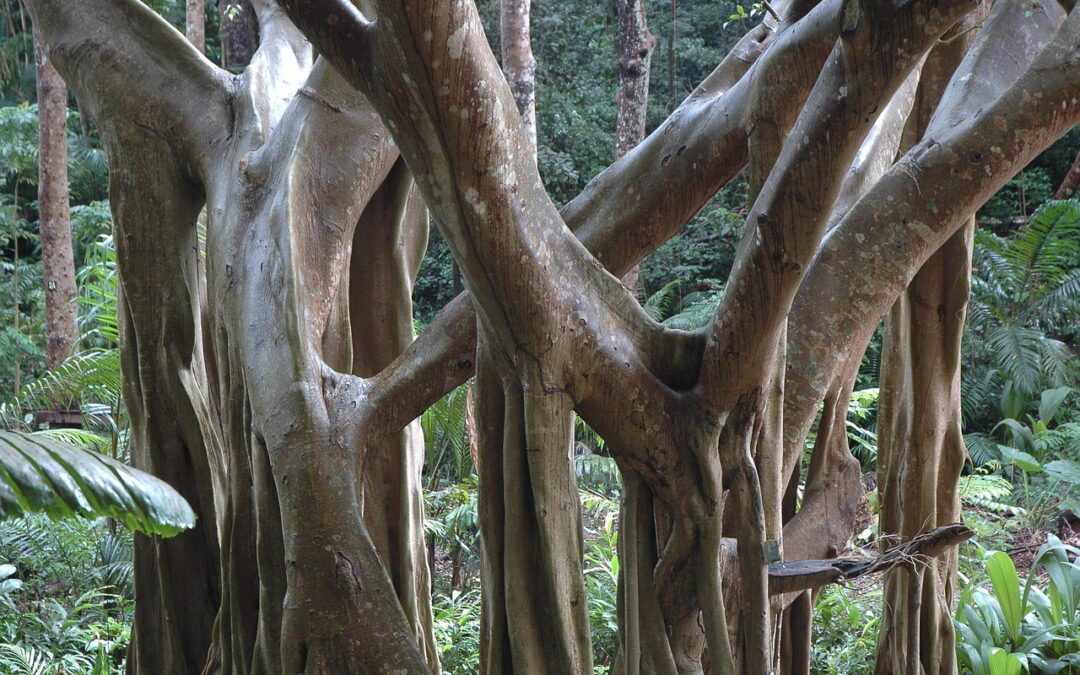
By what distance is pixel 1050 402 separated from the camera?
916cm

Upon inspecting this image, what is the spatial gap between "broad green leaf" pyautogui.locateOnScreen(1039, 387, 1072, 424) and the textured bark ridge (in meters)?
5.67

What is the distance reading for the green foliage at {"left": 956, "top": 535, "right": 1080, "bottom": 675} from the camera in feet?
16.0

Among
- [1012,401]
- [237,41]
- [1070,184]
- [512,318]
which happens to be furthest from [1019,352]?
[512,318]

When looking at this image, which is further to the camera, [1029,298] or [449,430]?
[1029,298]

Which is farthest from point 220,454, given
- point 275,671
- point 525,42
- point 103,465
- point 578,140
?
point 578,140

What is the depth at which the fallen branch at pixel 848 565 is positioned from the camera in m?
2.87

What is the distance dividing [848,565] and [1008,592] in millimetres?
2596

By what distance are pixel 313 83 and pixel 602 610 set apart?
10.2 ft

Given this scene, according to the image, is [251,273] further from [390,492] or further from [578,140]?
[578,140]

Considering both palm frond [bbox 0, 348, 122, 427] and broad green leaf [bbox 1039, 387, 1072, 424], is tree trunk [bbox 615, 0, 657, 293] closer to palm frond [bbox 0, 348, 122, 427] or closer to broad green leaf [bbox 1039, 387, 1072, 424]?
broad green leaf [bbox 1039, 387, 1072, 424]

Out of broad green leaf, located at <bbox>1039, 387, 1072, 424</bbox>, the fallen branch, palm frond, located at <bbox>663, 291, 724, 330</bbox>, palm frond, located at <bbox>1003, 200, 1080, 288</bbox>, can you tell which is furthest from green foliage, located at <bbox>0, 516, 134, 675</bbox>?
palm frond, located at <bbox>1003, 200, 1080, 288</bbox>

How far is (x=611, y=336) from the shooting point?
108 inches

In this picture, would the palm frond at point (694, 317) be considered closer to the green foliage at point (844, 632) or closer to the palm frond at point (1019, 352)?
the palm frond at point (1019, 352)

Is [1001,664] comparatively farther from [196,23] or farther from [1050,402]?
[196,23]
